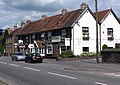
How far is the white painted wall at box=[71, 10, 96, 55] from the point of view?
175 ft

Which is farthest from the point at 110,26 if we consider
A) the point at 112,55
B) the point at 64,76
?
the point at 64,76

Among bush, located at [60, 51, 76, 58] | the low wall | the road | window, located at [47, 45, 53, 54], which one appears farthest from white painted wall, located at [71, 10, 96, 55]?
the road

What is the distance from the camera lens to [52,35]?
2344 inches

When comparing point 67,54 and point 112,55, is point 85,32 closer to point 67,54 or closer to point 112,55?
point 67,54

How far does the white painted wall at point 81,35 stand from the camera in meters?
53.3

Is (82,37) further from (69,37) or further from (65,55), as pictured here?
(65,55)

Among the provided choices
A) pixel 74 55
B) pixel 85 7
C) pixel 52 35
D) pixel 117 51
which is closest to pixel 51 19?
pixel 52 35

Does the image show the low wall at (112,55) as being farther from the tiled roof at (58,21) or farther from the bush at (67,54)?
the tiled roof at (58,21)

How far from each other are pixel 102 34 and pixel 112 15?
13.2ft

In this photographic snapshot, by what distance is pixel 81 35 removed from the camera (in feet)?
178

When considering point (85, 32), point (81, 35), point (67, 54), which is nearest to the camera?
point (67, 54)

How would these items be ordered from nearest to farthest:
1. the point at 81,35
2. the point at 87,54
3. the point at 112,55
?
the point at 112,55 < the point at 87,54 < the point at 81,35

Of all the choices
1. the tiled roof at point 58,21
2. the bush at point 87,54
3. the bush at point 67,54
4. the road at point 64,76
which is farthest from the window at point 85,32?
the road at point 64,76

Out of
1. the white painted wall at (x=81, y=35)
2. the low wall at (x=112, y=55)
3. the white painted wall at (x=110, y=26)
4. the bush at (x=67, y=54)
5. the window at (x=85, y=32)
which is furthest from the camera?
the white painted wall at (x=110, y=26)
